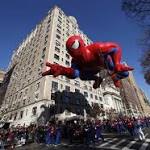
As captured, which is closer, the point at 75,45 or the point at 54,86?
the point at 75,45

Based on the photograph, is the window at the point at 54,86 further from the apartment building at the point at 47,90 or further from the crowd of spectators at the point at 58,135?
the crowd of spectators at the point at 58,135

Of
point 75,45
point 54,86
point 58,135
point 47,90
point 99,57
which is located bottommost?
→ point 58,135

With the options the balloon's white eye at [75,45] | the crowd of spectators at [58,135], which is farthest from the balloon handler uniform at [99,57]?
the crowd of spectators at [58,135]

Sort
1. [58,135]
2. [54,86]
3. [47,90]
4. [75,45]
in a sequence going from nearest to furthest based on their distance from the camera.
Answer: [75,45] < [58,135] < [47,90] < [54,86]

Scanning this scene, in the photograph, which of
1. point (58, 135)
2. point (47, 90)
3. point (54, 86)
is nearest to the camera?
point (58, 135)

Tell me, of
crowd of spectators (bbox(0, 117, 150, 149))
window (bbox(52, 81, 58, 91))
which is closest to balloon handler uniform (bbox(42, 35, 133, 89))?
→ crowd of spectators (bbox(0, 117, 150, 149))

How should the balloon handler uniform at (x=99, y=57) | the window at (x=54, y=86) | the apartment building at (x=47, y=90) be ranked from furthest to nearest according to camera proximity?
the window at (x=54, y=86)
the apartment building at (x=47, y=90)
the balloon handler uniform at (x=99, y=57)

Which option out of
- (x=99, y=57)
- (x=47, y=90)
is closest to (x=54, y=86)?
(x=47, y=90)

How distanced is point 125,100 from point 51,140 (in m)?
58.2

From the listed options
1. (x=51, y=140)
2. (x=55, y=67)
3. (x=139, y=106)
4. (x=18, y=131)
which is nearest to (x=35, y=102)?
(x=18, y=131)

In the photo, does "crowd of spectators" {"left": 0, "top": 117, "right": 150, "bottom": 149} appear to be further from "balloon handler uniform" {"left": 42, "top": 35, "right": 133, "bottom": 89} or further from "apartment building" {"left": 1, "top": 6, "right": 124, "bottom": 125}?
"apartment building" {"left": 1, "top": 6, "right": 124, "bottom": 125}

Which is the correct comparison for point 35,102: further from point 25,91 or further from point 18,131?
point 18,131

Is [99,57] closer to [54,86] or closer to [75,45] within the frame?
[75,45]

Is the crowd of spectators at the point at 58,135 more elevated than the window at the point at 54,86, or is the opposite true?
the window at the point at 54,86
